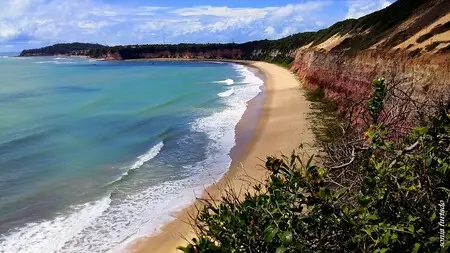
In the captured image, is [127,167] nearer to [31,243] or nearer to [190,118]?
[31,243]

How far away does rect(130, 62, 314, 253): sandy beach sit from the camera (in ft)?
40.4

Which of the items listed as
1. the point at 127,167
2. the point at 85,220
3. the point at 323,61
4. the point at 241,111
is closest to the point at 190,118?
the point at 241,111

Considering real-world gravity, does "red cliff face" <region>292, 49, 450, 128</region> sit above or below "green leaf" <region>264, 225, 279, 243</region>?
below

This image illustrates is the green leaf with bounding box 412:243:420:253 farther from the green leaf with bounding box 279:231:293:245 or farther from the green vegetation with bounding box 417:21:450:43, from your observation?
the green vegetation with bounding box 417:21:450:43

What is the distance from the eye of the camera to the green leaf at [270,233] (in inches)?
145

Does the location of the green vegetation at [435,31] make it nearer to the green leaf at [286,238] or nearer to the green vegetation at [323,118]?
the green vegetation at [323,118]

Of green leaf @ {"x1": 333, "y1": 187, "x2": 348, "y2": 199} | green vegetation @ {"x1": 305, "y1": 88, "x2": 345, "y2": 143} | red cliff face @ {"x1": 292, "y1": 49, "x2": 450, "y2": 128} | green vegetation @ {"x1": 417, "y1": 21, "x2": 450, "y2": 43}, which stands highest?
green vegetation @ {"x1": 417, "y1": 21, "x2": 450, "y2": 43}

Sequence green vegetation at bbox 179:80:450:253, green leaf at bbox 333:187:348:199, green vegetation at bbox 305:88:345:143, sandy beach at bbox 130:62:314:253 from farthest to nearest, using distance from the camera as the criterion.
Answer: green vegetation at bbox 305:88:345:143, sandy beach at bbox 130:62:314:253, green leaf at bbox 333:187:348:199, green vegetation at bbox 179:80:450:253

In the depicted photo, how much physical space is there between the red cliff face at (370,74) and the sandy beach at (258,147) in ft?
7.85

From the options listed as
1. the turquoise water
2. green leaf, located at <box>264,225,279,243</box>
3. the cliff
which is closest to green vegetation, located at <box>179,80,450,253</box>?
green leaf, located at <box>264,225,279,243</box>

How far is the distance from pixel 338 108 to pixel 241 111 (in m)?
7.93

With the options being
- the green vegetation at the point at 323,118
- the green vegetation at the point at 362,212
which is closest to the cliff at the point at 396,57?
the green vegetation at the point at 323,118

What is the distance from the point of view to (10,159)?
2066 centimetres

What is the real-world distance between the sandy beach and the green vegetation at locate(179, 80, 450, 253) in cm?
203
